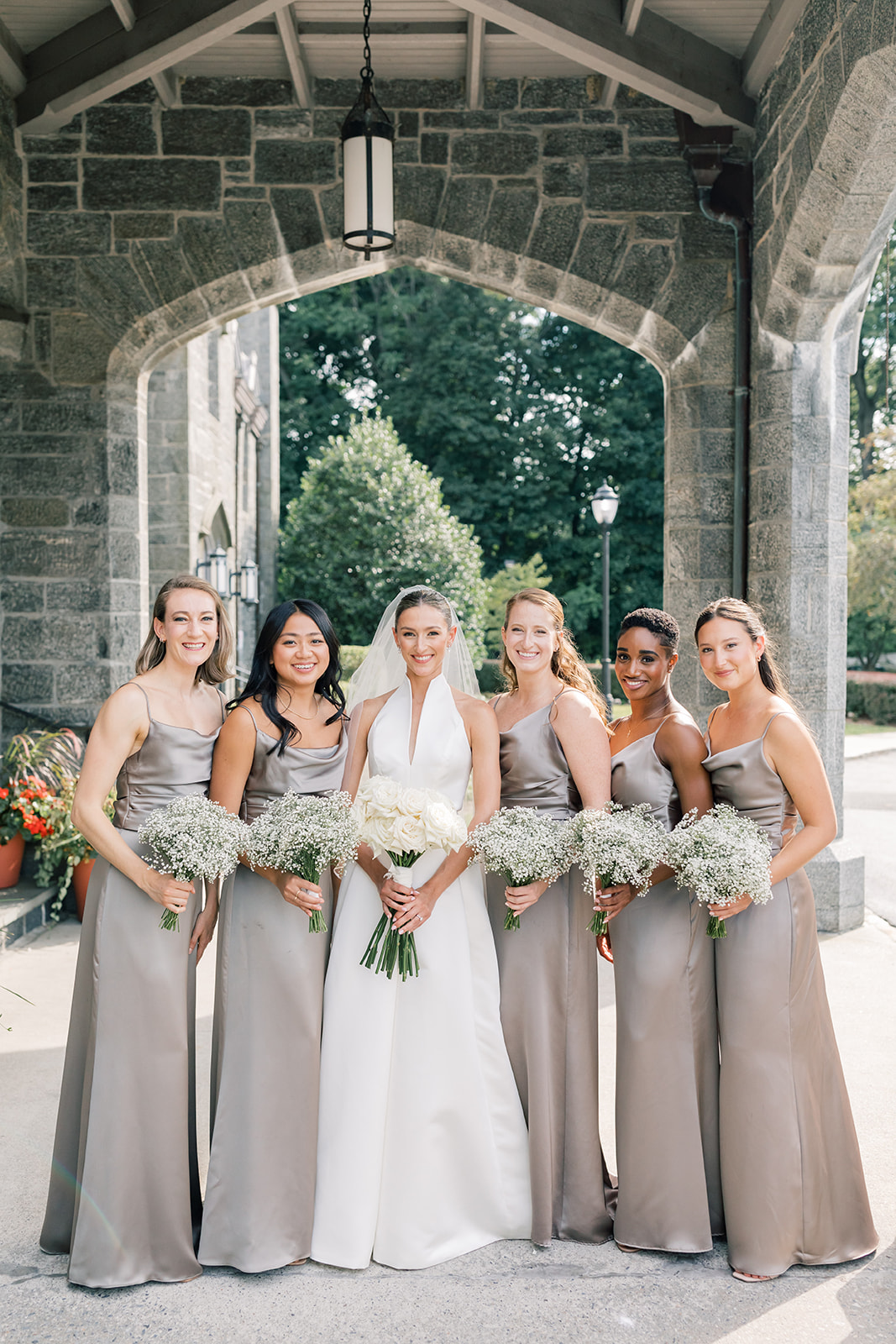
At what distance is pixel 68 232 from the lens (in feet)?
21.4

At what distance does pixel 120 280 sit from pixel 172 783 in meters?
4.78

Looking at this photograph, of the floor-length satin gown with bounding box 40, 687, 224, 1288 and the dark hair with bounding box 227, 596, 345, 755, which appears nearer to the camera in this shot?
the floor-length satin gown with bounding box 40, 687, 224, 1288

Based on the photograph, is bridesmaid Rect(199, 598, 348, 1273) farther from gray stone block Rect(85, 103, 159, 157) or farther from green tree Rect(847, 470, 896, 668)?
green tree Rect(847, 470, 896, 668)

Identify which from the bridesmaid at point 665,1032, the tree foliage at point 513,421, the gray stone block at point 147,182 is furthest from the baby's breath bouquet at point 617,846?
the tree foliage at point 513,421

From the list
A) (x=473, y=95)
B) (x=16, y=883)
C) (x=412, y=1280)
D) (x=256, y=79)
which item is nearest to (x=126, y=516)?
(x=16, y=883)

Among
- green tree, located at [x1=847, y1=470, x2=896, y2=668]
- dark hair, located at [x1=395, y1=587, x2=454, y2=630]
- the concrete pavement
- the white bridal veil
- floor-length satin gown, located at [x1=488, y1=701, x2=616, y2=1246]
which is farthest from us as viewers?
green tree, located at [x1=847, y1=470, x2=896, y2=668]

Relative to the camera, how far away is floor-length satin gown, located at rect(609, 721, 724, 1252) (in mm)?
2867

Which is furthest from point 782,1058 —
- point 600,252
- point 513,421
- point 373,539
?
point 513,421

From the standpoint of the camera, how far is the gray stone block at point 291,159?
6.48m

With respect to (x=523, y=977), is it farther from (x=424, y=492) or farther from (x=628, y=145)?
(x=424, y=492)

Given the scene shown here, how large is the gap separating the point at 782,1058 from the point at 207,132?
20.4 ft

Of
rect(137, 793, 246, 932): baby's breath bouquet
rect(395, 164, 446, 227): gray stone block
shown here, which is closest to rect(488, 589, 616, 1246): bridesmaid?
rect(137, 793, 246, 932): baby's breath bouquet

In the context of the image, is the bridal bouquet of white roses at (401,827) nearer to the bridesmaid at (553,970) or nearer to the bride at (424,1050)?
the bride at (424,1050)

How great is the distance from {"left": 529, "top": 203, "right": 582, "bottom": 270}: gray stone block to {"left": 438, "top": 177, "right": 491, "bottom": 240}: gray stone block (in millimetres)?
351
